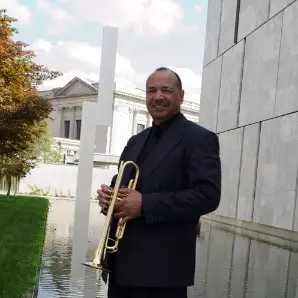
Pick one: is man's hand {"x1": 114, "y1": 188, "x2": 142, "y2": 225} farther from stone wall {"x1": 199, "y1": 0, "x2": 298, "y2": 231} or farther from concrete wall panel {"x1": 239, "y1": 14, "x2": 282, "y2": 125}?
concrete wall panel {"x1": 239, "y1": 14, "x2": 282, "y2": 125}

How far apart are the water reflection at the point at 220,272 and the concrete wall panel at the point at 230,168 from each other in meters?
6.91

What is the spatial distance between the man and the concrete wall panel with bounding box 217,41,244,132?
1722 centimetres

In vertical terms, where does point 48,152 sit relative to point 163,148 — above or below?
below

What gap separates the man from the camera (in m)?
2.54

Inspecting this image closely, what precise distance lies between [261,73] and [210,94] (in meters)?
6.05

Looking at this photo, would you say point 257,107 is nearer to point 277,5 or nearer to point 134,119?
point 277,5

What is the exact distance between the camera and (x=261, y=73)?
17656 millimetres

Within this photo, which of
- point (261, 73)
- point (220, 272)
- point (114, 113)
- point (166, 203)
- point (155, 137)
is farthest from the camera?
point (114, 113)

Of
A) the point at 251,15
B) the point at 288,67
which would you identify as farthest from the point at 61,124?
the point at 288,67

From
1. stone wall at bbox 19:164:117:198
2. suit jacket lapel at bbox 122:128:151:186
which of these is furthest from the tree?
stone wall at bbox 19:164:117:198

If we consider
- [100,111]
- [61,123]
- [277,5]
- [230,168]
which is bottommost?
[230,168]

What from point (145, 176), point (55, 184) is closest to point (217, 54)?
point (145, 176)

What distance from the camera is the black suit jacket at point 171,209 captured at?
2.54 metres

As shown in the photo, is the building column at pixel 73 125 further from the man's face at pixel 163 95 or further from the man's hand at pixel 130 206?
the man's hand at pixel 130 206
